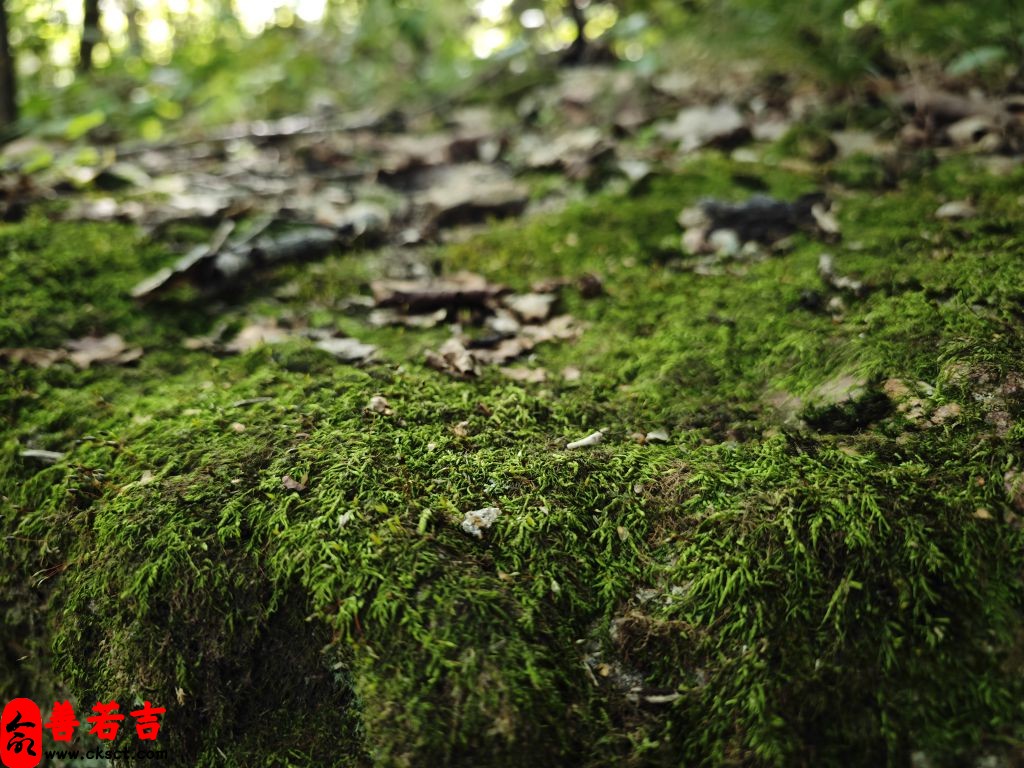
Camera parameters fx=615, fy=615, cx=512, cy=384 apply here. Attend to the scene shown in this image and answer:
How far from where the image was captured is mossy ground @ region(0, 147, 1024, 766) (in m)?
1.50

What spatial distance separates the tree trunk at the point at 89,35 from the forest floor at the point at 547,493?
22.5 ft

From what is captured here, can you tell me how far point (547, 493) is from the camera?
1.92m

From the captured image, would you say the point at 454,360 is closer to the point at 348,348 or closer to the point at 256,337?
the point at 348,348

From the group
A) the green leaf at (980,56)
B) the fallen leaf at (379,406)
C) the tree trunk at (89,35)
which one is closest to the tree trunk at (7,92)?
the tree trunk at (89,35)

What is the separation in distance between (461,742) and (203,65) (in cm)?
934

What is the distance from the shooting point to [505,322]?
3.02 metres

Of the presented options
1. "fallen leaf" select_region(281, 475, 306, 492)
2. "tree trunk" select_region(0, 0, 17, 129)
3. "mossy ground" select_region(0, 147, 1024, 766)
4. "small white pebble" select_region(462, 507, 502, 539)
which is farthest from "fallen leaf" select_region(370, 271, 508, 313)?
"tree trunk" select_region(0, 0, 17, 129)

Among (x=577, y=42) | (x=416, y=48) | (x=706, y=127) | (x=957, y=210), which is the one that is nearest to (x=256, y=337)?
(x=957, y=210)

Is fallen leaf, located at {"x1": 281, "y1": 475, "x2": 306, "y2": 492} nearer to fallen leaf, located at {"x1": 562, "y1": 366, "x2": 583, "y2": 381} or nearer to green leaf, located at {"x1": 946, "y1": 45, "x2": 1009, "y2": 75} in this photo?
fallen leaf, located at {"x1": 562, "y1": 366, "x2": 583, "y2": 381}

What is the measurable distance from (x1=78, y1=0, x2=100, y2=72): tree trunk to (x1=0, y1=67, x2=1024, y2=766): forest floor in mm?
6845

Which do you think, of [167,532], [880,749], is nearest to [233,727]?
[167,532]

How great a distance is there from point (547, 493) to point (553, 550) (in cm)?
20

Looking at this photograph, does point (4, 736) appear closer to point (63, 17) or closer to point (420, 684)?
point (420, 684)

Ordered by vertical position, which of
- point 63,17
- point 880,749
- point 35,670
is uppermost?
point 63,17
